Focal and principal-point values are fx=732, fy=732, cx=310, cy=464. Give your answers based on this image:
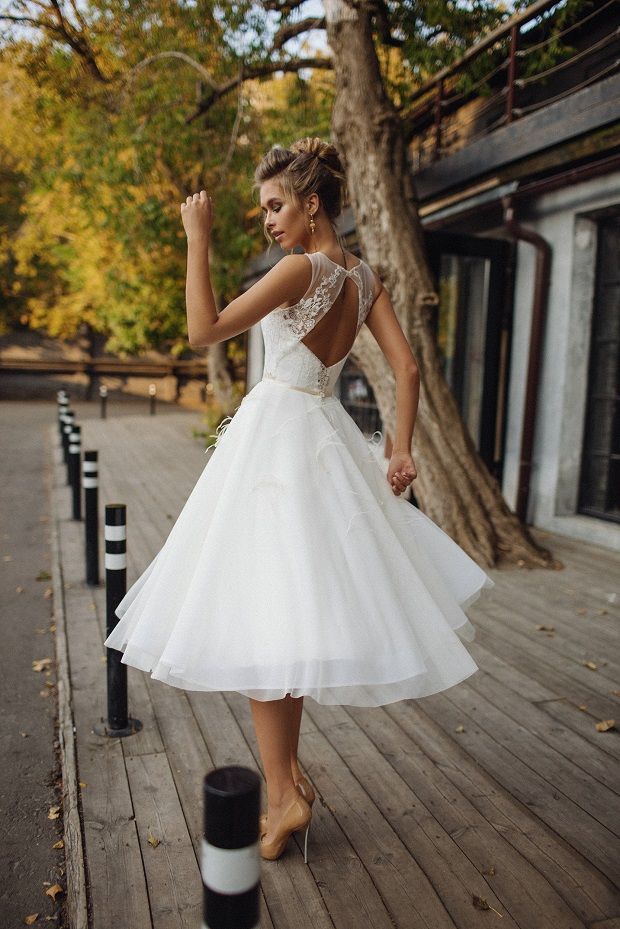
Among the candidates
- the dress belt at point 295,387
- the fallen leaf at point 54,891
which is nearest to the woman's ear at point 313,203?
the dress belt at point 295,387

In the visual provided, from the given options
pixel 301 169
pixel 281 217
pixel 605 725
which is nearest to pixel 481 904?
pixel 605 725

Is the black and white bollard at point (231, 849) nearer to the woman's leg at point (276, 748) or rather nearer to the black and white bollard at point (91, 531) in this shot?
the woman's leg at point (276, 748)

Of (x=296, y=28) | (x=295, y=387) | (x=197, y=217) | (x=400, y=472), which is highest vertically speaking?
(x=296, y=28)

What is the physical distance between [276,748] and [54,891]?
0.95 metres

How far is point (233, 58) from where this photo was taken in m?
9.20

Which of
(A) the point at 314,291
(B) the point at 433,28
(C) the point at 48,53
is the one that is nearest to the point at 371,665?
(A) the point at 314,291

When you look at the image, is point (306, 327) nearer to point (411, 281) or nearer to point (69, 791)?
point (69, 791)

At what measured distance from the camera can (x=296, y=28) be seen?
788 cm

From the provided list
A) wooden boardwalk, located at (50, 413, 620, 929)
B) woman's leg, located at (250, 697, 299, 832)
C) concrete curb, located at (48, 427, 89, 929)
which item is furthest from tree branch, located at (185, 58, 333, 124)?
woman's leg, located at (250, 697, 299, 832)

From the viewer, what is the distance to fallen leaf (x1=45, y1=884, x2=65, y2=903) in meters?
2.50

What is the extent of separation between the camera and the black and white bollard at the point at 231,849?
3.86ft

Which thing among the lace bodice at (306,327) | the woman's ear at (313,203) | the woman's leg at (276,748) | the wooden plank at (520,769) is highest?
the woman's ear at (313,203)

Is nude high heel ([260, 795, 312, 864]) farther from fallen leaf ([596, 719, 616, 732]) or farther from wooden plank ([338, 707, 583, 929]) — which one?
fallen leaf ([596, 719, 616, 732])

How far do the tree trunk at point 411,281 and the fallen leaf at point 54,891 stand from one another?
4493 millimetres
